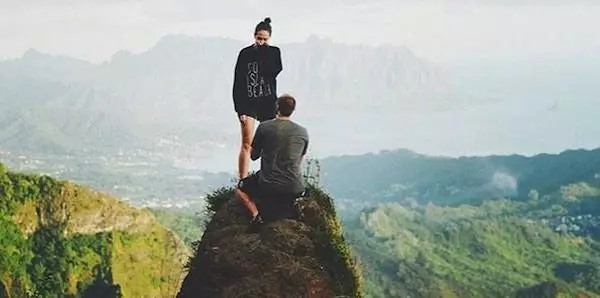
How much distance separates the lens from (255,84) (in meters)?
11.2

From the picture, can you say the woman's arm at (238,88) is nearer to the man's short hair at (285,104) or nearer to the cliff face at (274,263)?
the man's short hair at (285,104)

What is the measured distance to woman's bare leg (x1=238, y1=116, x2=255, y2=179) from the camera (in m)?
11.1

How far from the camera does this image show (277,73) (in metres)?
11.3

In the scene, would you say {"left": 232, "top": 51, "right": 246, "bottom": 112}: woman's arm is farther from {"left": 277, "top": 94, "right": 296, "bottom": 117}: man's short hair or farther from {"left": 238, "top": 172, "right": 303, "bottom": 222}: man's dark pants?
{"left": 238, "top": 172, "right": 303, "bottom": 222}: man's dark pants

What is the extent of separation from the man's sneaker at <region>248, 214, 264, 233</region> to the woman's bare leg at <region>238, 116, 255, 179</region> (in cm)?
163

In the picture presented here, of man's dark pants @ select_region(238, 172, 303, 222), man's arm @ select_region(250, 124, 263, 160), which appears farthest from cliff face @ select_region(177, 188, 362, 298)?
man's arm @ select_region(250, 124, 263, 160)

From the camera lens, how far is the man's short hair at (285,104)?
31.7 feet

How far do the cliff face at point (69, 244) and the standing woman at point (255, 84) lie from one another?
249ft

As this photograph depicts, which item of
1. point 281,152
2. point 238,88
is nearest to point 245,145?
point 238,88

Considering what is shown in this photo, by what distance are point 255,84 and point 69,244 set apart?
85192 mm

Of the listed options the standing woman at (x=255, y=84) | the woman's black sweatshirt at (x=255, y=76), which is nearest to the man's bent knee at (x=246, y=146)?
the standing woman at (x=255, y=84)

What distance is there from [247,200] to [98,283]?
8569cm

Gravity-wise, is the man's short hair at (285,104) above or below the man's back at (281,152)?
above

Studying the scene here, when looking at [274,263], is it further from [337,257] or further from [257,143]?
[257,143]
